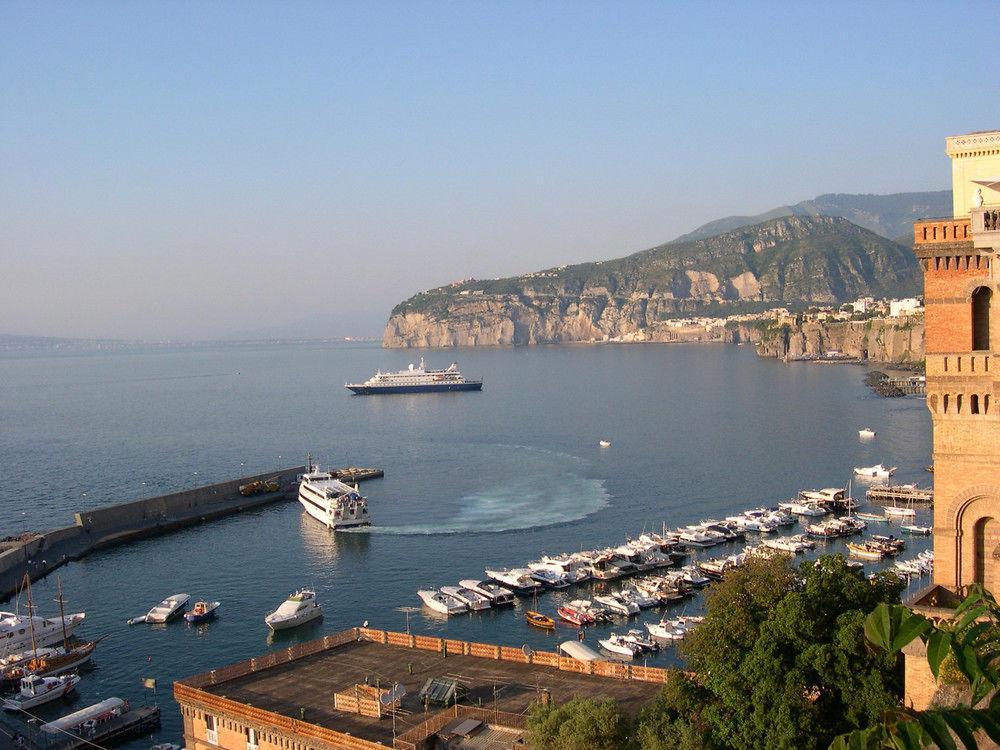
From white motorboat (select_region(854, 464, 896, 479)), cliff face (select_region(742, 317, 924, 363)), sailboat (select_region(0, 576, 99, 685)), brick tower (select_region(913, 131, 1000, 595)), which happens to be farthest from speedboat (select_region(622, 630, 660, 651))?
cliff face (select_region(742, 317, 924, 363))

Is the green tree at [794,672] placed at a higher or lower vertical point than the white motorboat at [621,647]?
higher

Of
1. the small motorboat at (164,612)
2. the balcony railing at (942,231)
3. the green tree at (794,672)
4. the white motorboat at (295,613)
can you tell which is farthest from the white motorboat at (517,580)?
the balcony railing at (942,231)

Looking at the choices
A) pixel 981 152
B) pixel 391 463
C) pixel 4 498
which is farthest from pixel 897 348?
pixel 981 152

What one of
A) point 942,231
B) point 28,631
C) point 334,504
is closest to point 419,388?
point 334,504

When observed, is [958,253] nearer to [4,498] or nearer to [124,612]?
[124,612]

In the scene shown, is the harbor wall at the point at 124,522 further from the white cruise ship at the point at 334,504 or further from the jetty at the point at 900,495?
the jetty at the point at 900,495

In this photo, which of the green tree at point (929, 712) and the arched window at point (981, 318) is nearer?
the green tree at point (929, 712)
